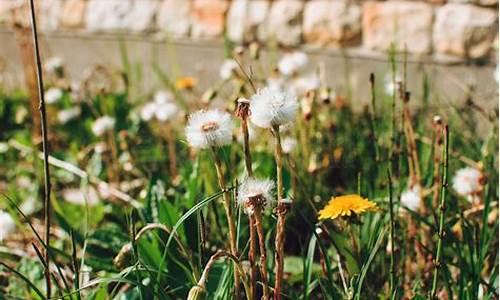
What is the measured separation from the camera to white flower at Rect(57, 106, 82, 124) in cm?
302

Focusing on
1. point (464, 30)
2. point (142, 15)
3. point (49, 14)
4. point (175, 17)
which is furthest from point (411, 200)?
point (49, 14)

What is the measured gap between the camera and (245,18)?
10.8 ft

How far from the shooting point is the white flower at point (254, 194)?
3.69 feet

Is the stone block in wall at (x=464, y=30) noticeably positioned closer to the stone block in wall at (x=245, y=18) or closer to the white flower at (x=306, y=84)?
the white flower at (x=306, y=84)

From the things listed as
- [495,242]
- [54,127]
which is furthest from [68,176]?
[495,242]

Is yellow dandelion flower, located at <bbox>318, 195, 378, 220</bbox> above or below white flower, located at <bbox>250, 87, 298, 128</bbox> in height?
below

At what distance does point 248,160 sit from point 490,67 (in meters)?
1.89

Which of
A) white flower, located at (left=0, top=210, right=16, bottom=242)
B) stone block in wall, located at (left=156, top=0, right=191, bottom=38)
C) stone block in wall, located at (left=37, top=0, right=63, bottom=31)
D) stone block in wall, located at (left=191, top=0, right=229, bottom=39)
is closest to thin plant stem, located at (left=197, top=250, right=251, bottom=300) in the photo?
white flower, located at (left=0, top=210, right=16, bottom=242)

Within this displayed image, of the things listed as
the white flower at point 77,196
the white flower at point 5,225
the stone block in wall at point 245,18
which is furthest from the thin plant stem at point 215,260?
the stone block in wall at point 245,18

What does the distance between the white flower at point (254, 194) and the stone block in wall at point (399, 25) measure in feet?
6.05

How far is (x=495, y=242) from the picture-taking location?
178cm

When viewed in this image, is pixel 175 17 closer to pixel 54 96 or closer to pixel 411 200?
pixel 54 96

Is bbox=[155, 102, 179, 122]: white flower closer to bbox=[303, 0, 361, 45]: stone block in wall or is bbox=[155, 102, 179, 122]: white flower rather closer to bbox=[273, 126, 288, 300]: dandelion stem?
bbox=[303, 0, 361, 45]: stone block in wall

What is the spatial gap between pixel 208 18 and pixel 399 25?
0.89 meters
